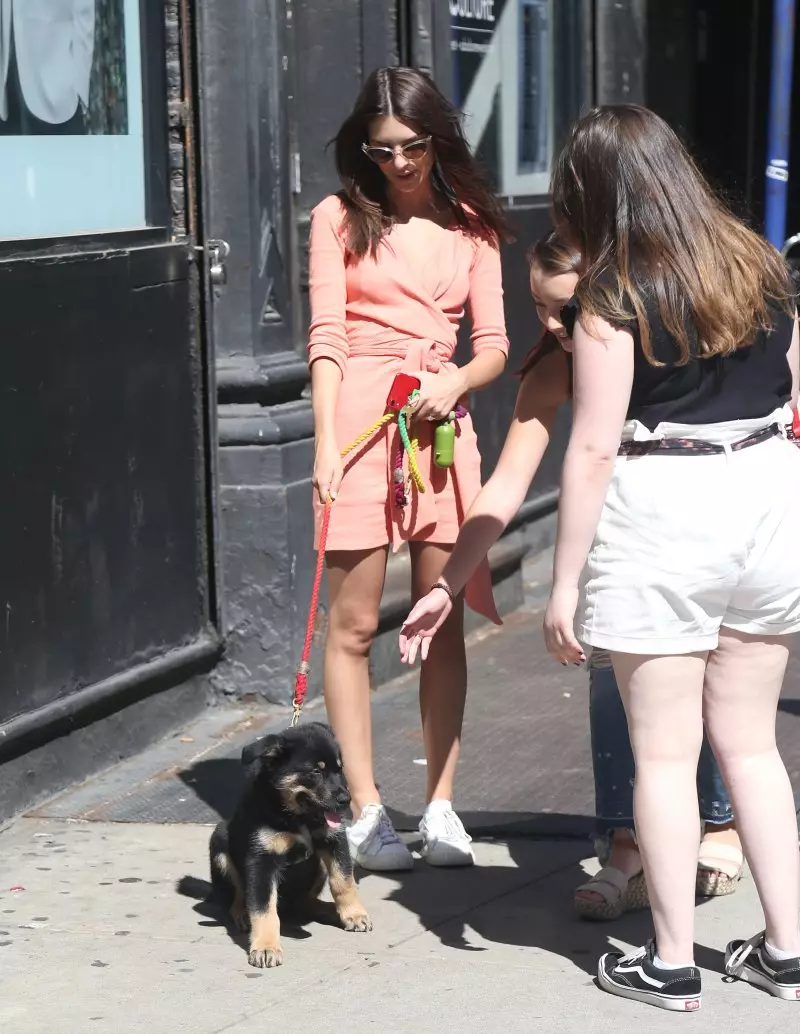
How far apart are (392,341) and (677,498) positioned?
140cm

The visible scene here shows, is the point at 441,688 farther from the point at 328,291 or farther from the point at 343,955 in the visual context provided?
the point at 328,291

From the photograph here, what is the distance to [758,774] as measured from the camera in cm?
360

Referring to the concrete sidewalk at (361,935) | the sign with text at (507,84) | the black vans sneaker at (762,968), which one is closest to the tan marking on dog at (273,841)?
the concrete sidewalk at (361,935)

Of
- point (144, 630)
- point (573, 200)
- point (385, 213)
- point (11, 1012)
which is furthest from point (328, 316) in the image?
point (11, 1012)

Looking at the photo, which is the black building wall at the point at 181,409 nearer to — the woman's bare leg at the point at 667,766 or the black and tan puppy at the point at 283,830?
the black and tan puppy at the point at 283,830

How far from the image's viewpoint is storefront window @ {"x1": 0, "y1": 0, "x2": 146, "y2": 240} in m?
5.01

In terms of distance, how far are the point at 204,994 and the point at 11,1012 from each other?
41 centimetres

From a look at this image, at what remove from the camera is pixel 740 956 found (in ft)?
12.3

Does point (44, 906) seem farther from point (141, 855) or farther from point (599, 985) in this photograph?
point (599, 985)

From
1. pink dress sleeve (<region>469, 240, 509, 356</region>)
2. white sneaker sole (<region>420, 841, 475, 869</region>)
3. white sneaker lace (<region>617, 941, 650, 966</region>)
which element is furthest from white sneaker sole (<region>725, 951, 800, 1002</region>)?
pink dress sleeve (<region>469, 240, 509, 356</region>)

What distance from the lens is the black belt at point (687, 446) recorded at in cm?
349

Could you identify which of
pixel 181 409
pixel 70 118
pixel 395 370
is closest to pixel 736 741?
pixel 395 370

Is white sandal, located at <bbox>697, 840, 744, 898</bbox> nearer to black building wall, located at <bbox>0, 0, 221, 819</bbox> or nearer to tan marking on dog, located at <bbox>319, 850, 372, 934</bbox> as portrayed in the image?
tan marking on dog, located at <bbox>319, 850, 372, 934</bbox>

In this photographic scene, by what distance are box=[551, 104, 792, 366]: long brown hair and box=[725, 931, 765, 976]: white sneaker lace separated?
4.19 feet
